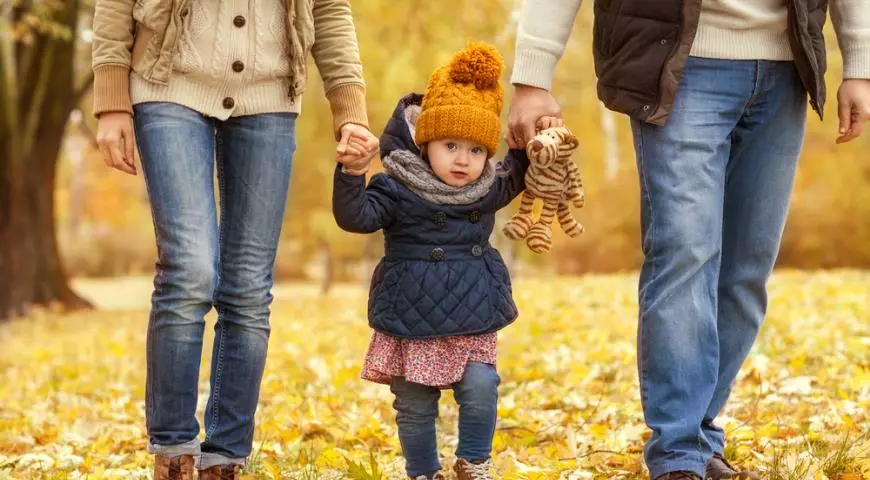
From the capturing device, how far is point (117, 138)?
3.28m

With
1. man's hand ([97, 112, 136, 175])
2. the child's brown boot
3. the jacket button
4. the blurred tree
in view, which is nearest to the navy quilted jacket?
the jacket button

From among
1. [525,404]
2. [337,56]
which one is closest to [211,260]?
[337,56]

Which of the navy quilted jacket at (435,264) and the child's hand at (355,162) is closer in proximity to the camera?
the child's hand at (355,162)

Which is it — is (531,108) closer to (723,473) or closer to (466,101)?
(466,101)

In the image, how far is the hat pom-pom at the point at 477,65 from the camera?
3.62 m

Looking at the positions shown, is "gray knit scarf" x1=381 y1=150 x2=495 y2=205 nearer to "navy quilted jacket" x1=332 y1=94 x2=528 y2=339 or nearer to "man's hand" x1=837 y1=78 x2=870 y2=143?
"navy quilted jacket" x1=332 y1=94 x2=528 y2=339

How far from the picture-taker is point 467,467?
3617 mm

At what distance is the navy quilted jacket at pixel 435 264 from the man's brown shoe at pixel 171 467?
2.42 feet

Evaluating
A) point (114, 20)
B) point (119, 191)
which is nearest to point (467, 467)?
point (114, 20)

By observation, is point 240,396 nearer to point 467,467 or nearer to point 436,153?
point 467,467

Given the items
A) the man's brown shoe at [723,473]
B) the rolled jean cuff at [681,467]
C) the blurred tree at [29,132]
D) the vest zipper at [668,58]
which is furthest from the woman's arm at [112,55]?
the blurred tree at [29,132]

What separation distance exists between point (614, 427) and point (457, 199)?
62.8 inches

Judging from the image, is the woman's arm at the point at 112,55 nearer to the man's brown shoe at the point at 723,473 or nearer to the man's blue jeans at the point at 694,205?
the man's blue jeans at the point at 694,205

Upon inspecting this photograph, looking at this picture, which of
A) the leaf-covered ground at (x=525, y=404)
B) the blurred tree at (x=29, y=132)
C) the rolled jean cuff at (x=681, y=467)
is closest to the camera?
the rolled jean cuff at (x=681, y=467)
